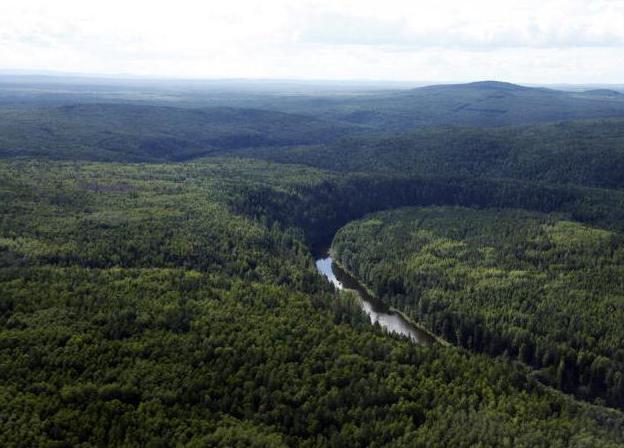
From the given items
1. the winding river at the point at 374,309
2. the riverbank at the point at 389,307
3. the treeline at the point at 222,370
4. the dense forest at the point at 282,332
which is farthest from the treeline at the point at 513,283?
the treeline at the point at 222,370

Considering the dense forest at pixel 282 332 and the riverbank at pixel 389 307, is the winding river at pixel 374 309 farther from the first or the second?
the dense forest at pixel 282 332

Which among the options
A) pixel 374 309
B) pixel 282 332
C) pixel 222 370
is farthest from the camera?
pixel 374 309

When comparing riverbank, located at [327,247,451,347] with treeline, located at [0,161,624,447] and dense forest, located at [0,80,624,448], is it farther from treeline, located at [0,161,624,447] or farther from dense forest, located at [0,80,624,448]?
treeline, located at [0,161,624,447]

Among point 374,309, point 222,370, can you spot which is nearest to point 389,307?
point 374,309

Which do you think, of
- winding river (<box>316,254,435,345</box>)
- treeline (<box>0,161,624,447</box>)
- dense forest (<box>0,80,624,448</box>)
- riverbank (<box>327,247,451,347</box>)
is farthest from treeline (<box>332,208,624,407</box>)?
→ treeline (<box>0,161,624,447</box>)

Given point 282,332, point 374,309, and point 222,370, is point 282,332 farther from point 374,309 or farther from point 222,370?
point 374,309
